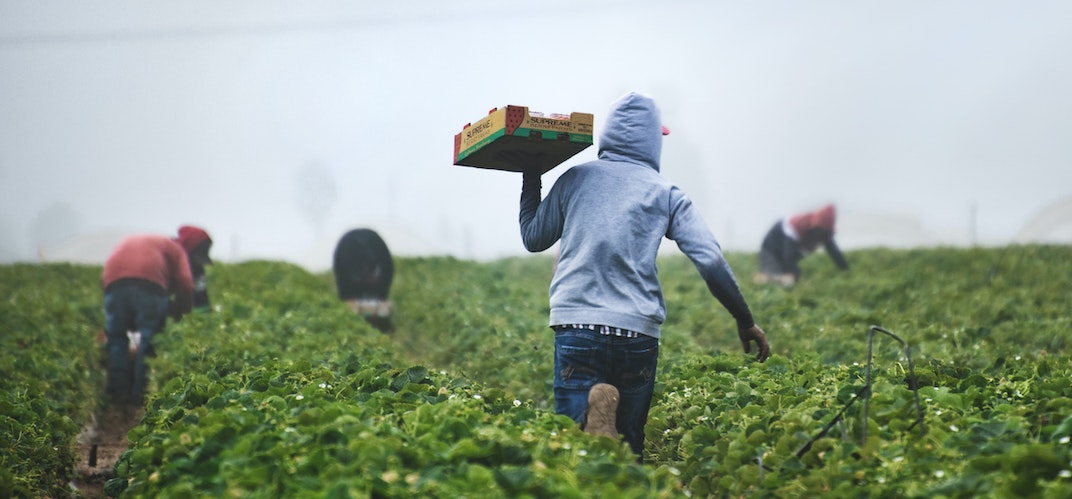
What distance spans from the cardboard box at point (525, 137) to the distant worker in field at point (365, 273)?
24.3 ft

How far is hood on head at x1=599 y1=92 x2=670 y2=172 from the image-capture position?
4.07 meters

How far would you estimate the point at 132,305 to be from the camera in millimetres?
8836

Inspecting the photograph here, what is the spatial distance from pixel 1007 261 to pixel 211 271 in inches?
463

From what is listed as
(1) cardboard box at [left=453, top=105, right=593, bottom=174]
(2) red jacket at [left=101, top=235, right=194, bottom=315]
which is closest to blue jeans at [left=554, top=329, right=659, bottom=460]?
(1) cardboard box at [left=453, top=105, right=593, bottom=174]

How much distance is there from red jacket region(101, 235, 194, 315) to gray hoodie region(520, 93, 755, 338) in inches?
241

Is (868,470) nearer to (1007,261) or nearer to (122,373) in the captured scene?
(122,373)

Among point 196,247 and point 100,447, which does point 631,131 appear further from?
point 196,247

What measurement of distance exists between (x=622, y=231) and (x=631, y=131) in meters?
0.53

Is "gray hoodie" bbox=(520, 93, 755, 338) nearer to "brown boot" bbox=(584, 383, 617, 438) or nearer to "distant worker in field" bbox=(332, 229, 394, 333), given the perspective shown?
"brown boot" bbox=(584, 383, 617, 438)

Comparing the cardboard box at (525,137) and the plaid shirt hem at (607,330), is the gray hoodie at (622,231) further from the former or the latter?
the cardboard box at (525,137)

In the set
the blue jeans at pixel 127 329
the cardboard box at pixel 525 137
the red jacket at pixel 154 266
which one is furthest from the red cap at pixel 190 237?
the cardboard box at pixel 525 137

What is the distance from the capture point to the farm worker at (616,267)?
376 cm

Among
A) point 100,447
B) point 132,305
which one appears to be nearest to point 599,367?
point 100,447

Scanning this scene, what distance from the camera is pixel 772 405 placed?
163 inches
